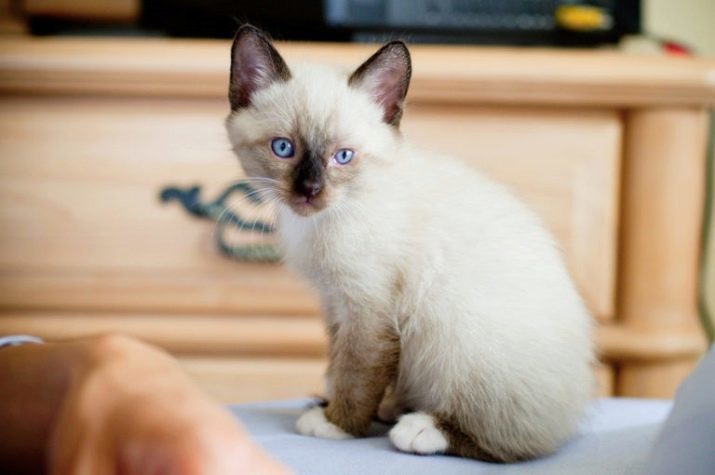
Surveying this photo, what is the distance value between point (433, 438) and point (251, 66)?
34cm

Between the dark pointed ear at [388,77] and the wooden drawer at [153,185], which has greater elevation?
the dark pointed ear at [388,77]

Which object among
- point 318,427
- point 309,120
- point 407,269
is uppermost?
point 309,120

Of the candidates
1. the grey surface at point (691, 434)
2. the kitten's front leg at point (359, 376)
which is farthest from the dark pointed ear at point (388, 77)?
the grey surface at point (691, 434)

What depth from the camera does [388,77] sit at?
67 cm

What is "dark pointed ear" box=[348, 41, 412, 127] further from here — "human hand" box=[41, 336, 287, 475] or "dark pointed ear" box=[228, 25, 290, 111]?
"human hand" box=[41, 336, 287, 475]

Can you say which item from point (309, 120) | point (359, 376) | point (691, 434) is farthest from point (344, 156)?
point (691, 434)

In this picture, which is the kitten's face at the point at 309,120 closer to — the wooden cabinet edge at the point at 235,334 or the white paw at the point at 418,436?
the white paw at the point at 418,436

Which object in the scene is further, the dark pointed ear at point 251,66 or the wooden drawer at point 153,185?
the wooden drawer at point 153,185

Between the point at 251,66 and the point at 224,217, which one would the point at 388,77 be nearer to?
the point at 251,66

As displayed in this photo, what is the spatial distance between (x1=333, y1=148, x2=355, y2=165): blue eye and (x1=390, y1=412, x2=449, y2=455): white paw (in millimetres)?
215

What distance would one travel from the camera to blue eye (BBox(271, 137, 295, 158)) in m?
0.67

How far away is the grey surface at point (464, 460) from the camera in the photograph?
21.2 inches

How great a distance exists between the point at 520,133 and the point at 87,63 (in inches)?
22.5

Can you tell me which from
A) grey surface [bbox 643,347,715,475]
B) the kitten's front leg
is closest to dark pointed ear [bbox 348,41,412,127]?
the kitten's front leg
